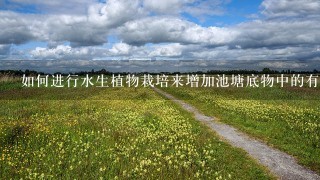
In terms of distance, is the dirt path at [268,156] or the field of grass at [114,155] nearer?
the field of grass at [114,155]

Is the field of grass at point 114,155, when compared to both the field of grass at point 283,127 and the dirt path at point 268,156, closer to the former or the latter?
the dirt path at point 268,156

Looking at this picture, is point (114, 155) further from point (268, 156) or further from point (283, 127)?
point (283, 127)

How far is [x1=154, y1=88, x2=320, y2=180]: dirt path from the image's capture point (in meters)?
10.6

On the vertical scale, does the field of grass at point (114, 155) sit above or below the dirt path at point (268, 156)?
above

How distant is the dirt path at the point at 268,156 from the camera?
10625mm

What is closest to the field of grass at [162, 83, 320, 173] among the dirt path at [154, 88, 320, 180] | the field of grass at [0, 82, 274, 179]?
the dirt path at [154, 88, 320, 180]

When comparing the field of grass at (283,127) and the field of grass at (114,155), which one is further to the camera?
the field of grass at (283,127)

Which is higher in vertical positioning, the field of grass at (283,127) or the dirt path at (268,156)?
the field of grass at (283,127)

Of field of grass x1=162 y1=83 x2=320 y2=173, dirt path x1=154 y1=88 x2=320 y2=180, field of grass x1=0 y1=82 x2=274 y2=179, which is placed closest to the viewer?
field of grass x1=0 y1=82 x2=274 y2=179

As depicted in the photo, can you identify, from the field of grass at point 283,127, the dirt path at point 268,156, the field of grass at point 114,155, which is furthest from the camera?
the field of grass at point 283,127

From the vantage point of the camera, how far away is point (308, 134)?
16.2 metres

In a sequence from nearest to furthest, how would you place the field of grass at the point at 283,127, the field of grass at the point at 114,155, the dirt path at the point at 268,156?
the field of grass at the point at 114,155 → the dirt path at the point at 268,156 → the field of grass at the point at 283,127

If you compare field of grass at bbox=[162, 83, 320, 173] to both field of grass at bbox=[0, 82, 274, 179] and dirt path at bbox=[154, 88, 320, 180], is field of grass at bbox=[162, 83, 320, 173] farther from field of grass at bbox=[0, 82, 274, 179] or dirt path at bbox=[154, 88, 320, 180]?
field of grass at bbox=[0, 82, 274, 179]

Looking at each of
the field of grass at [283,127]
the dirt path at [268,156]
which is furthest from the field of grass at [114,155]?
the field of grass at [283,127]
